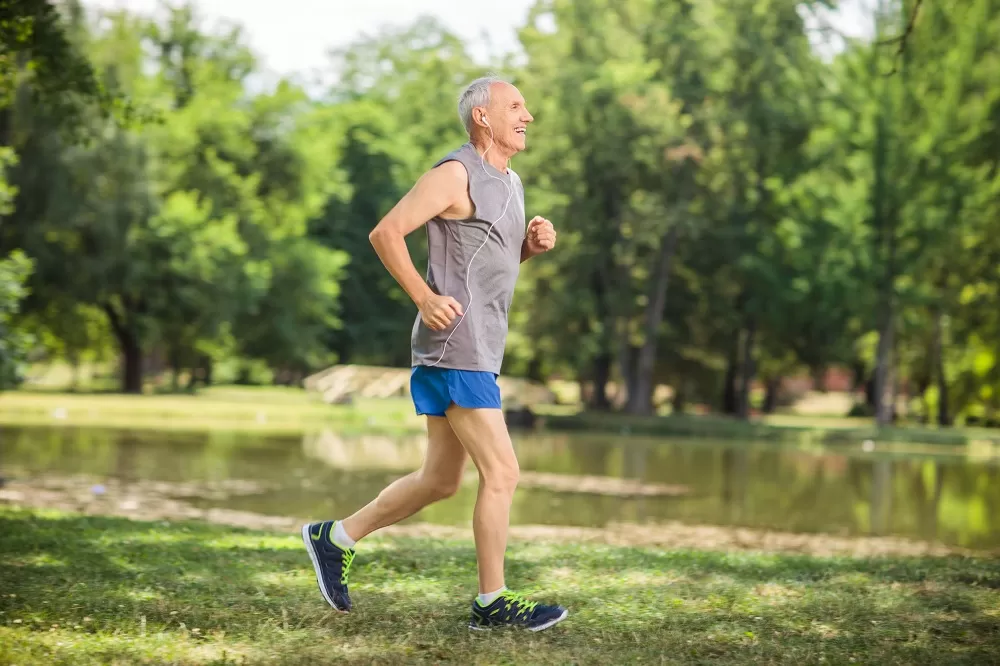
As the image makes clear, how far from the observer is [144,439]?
74.5 feet

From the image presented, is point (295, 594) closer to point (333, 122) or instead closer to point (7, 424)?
point (7, 424)

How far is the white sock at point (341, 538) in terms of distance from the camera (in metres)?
5.31

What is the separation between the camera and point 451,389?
487 cm

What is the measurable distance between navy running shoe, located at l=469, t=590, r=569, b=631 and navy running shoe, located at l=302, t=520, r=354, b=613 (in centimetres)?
61

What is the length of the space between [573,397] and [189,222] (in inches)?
1424

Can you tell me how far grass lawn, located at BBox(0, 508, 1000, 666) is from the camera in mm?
4496

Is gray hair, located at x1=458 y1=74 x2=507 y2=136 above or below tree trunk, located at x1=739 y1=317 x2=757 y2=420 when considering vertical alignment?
above

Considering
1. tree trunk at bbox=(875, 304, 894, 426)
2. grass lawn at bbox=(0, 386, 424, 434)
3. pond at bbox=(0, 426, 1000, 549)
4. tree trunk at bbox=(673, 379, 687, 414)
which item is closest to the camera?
pond at bbox=(0, 426, 1000, 549)

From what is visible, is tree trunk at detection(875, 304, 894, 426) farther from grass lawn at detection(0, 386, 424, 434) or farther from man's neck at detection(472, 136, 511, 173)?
man's neck at detection(472, 136, 511, 173)

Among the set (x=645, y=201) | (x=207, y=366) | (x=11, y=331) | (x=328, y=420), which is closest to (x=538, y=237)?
(x=11, y=331)

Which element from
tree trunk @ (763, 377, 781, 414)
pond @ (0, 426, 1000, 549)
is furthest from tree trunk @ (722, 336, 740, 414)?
pond @ (0, 426, 1000, 549)

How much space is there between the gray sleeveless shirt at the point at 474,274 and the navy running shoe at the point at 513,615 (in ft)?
3.11

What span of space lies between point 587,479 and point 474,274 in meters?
14.0

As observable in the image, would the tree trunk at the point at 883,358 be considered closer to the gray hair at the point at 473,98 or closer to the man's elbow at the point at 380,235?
the gray hair at the point at 473,98
